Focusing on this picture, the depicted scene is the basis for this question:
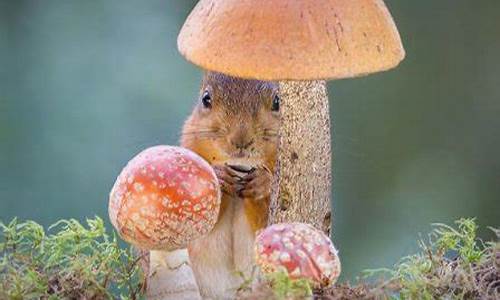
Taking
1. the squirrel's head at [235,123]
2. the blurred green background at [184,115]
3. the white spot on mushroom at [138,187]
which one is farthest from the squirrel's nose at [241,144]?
the blurred green background at [184,115]

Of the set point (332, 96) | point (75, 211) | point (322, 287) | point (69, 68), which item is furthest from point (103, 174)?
point (322, 287)

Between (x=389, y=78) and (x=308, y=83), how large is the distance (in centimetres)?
213

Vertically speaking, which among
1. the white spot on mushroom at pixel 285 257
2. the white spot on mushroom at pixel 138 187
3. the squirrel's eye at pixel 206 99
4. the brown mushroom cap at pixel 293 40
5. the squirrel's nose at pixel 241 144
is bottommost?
the white spot on mushroom at pixel 285 257

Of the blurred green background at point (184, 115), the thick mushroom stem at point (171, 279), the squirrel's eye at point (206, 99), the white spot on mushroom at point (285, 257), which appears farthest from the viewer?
the blurred green background at point (184, 115)

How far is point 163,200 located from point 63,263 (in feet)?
1.16

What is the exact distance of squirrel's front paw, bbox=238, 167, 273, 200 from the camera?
100 inches

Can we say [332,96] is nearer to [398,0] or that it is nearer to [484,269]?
[398,0]

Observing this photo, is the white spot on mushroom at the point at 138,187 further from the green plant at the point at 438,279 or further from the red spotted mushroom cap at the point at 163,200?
the green plant at the point at 438,279

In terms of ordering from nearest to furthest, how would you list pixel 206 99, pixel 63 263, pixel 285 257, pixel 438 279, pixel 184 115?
pixel 285 257
pixel 438 279
pixel 63 263
pixel 206 99
pixel 184 115

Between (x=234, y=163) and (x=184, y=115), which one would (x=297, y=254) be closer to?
(x=234, y=163)

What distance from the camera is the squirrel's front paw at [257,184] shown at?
8.36 ft

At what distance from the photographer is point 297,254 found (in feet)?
6.33

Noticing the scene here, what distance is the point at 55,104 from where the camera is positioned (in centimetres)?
402

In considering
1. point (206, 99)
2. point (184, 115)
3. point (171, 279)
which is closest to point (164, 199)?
point (171, 279)
